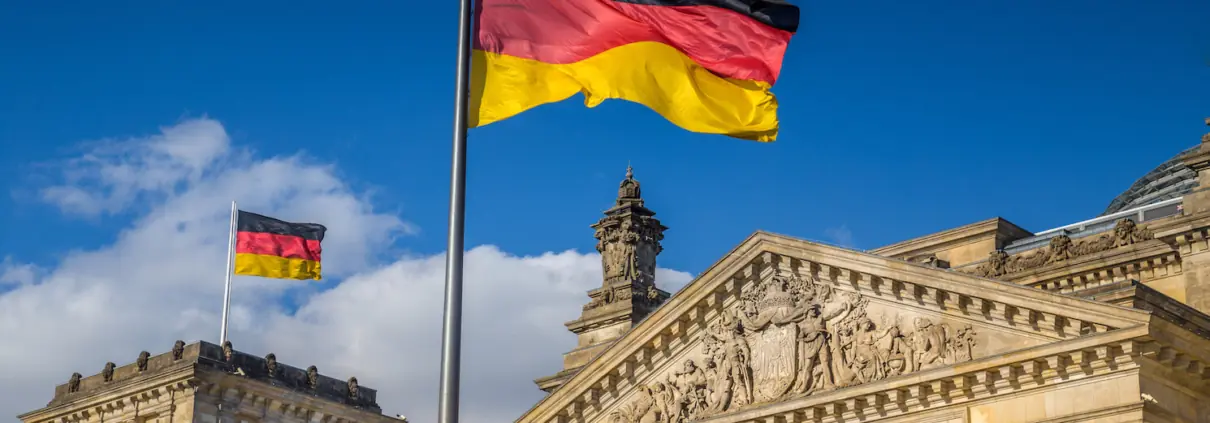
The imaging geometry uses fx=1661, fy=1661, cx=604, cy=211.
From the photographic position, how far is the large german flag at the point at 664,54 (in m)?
20.4

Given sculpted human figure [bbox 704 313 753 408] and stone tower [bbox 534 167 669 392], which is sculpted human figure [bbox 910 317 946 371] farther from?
stone tower [bbox 534 167 669 392]

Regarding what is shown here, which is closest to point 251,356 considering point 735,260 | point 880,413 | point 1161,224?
point 735,260

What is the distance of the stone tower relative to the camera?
48.0 m

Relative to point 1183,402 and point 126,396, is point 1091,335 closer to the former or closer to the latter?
point 1183,402

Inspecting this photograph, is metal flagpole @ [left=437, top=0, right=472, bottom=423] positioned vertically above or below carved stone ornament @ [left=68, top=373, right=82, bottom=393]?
below

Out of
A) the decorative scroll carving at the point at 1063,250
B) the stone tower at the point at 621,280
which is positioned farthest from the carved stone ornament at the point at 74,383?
the decorative scroll carving at the point at 1063,250

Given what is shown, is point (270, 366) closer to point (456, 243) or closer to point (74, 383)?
point (74, 383)

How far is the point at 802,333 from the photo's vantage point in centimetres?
3769

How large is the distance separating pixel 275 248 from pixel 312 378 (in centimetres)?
494

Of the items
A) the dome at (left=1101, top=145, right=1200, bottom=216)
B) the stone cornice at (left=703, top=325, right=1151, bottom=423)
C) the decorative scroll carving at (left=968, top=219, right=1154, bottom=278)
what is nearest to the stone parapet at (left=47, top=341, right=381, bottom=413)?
the stone cornice at (left=703, top=325, right=1151, bottom=423)

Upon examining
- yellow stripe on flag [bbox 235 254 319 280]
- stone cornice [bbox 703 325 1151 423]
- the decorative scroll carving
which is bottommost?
stone cornice [bbox 703 325 1151 423]

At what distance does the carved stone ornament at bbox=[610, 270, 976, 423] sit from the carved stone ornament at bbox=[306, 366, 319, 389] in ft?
59.7

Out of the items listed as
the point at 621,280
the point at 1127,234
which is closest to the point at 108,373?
the point at 621,280

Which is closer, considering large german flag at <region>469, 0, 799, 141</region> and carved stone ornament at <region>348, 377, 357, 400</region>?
large german flag at <region>469, 0, 799, 141</region>
